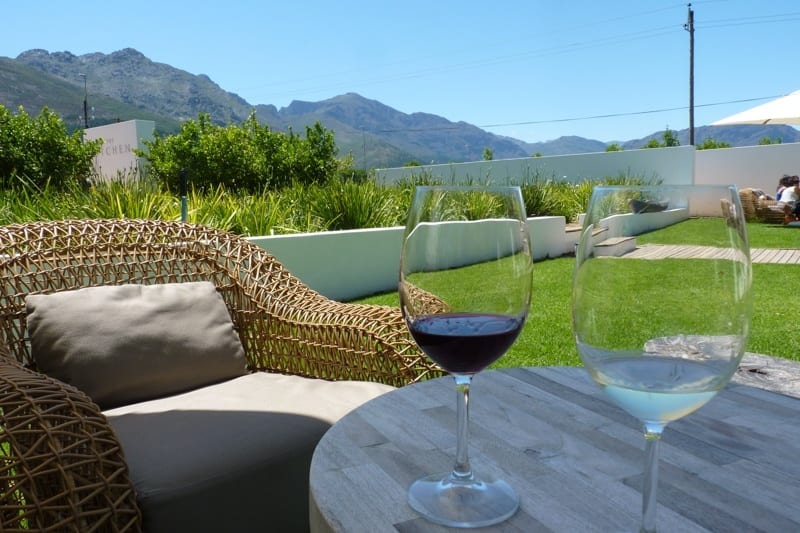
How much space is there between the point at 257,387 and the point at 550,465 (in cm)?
133

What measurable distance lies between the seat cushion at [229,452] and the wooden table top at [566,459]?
59cm

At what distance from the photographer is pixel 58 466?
40.8 inches

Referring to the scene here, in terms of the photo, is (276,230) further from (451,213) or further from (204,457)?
(451,213)

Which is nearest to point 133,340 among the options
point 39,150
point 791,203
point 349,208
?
point 349,208

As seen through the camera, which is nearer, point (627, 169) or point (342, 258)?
point (342, 258)

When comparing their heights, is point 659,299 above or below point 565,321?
above

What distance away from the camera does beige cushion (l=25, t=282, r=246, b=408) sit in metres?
1.84

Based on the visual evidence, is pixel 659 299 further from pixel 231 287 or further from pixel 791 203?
pixel 791 203

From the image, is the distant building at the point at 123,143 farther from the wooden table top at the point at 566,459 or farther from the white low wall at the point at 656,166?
the wooden table top at the point at 566,459

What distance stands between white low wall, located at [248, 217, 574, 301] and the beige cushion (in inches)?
130

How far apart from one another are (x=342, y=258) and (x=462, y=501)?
5702 millimetres

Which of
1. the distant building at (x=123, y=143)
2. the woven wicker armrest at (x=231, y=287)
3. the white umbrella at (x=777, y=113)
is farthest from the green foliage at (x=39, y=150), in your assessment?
the white umbrella at (x=777, y=113)

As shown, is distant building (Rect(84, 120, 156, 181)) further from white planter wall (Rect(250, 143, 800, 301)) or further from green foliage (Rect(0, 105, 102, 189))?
white planter wall (Rect(250, 143, 800, 301))

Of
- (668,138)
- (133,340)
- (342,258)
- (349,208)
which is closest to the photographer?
(133,340)
